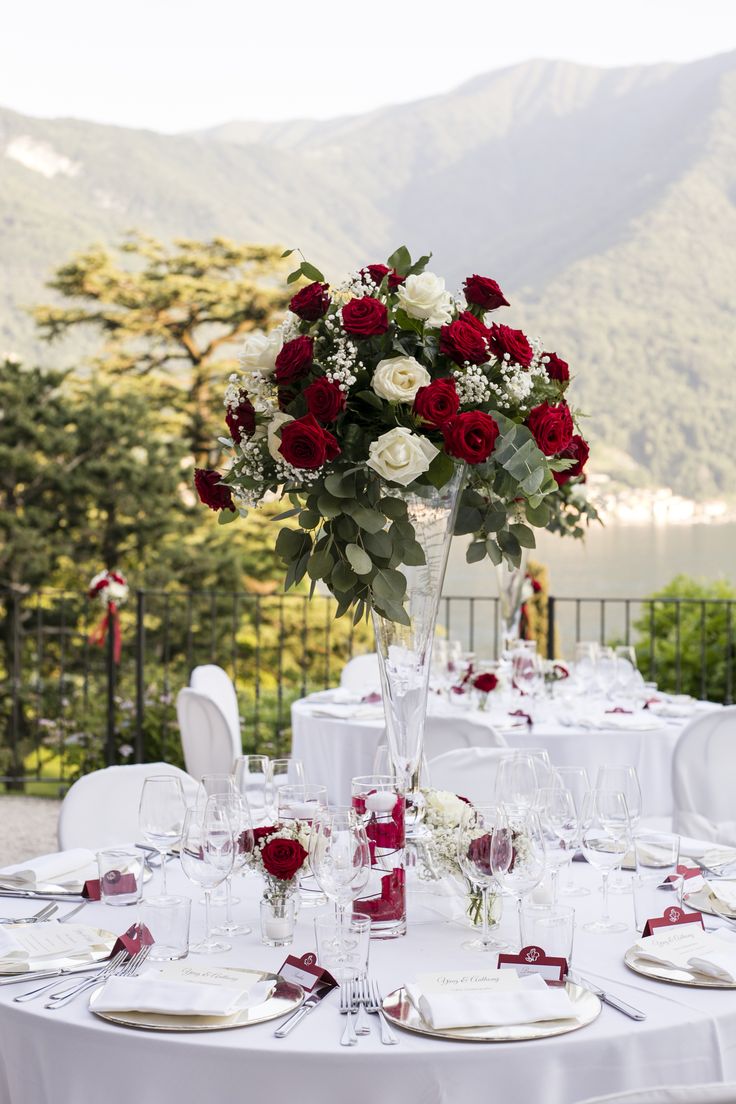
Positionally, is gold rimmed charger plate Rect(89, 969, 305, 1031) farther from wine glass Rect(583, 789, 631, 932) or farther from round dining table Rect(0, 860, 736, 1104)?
wine glass Rect(583, 789, 631, 932)

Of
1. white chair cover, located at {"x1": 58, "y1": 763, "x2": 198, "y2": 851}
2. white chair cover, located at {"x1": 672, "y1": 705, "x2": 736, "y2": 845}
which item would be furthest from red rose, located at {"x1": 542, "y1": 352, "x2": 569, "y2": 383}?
white chair cover, located at {"x1": 672, "y1": 705, "x2": 736, "y2": 845}

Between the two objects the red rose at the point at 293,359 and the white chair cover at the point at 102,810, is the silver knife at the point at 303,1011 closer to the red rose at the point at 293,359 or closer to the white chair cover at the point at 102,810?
the red rose at the point at 293,359

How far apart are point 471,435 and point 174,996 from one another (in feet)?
3.29

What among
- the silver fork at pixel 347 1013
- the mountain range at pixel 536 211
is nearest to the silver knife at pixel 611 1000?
the silver fork at pixel 347 1013

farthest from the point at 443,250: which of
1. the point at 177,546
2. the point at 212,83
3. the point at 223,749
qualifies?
the point at 223,749

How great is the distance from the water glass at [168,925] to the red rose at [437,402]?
0.88 metres

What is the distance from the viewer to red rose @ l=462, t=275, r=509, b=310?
217 cm

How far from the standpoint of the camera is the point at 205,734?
4.29 metres

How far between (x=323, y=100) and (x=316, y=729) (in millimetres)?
53903

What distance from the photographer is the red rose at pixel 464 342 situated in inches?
79.2

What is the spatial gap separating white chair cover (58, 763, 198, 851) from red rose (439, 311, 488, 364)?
4.14 ft

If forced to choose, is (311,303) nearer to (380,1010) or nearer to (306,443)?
(306,443)

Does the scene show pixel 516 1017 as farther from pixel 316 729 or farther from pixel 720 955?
pixel 316 729

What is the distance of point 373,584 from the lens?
2.08 metres
